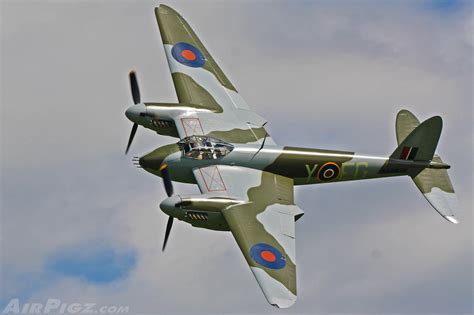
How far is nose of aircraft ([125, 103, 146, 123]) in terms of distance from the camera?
155 ft

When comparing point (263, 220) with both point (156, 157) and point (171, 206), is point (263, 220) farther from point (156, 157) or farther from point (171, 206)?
point (156, 157)

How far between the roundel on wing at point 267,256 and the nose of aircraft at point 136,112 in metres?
9.69

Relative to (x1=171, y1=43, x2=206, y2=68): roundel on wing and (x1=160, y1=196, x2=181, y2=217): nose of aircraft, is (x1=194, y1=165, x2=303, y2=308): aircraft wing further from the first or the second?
(x1=171, y1=43, x2=206, y2=68): roundel on wing

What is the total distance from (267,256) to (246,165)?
6083 millimetres

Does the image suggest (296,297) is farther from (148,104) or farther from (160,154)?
(148,104)

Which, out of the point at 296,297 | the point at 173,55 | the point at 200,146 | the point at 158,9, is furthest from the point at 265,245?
the point at 158,9

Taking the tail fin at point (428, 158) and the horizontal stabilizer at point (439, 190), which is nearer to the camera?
the horizontal stabilizer at point (439, 190)

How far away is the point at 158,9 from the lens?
2120 inches

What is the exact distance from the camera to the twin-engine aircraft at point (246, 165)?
42.0 metres

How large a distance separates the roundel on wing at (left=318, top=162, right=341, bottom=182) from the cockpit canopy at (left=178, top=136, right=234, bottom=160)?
453cm

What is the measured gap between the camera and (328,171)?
154ft

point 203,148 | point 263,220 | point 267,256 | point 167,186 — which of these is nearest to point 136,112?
point 203,148

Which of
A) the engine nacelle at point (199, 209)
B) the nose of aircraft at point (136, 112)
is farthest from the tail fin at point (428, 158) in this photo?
the nose of aircraft at point (136, 112)

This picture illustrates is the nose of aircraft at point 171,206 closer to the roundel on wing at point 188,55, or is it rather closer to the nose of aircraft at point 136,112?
the nose of aircraft at point 136,112
